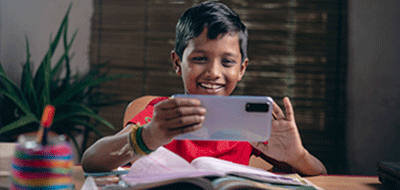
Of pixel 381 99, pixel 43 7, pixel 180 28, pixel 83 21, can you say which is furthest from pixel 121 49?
pixel 381 99

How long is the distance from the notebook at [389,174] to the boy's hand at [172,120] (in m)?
0.49

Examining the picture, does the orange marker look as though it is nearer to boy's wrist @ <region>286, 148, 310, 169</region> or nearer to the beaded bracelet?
the beaded bracelet

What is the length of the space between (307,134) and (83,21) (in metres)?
1.78

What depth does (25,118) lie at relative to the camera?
1.81 metres

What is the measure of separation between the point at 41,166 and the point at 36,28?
220 cm

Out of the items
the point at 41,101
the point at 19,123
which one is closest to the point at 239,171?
the point at 19,123

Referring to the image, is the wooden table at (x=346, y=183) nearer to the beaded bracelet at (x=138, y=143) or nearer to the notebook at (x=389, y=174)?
the notebook at (x=389, y=174)

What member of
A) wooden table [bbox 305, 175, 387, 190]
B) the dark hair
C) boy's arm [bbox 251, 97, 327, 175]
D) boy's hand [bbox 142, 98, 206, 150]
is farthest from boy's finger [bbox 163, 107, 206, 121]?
the dark hair

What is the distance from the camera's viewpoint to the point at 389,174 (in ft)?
2.84

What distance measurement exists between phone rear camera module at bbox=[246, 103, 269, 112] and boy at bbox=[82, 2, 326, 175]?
105mm

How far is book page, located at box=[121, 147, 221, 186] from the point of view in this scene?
0.62 metres

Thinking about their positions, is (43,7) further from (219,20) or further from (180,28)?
(219,20)

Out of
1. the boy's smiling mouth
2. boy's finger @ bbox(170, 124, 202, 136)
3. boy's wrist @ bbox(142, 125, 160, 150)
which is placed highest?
the boy's smiling mouth

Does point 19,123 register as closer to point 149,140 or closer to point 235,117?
point 149,140
